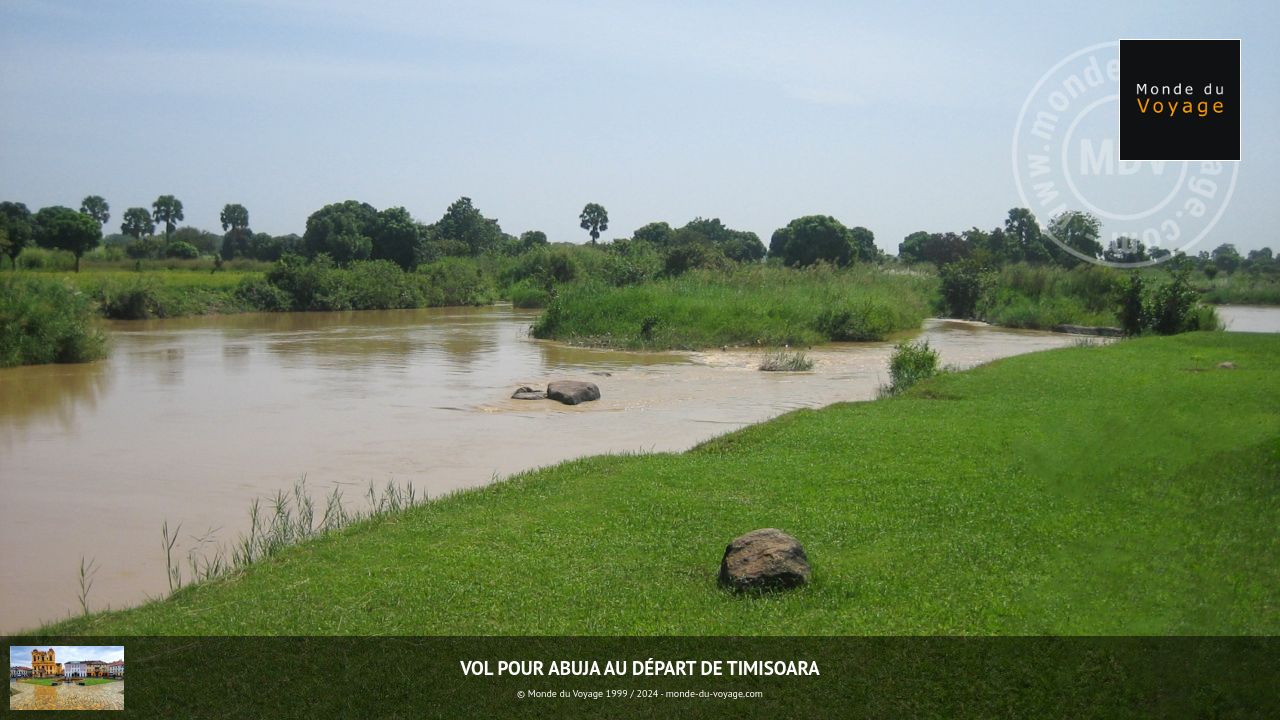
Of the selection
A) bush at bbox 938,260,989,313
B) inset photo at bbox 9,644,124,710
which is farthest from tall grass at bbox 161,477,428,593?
bush at bbox 938,260,989,313

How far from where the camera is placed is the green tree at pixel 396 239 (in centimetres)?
7081

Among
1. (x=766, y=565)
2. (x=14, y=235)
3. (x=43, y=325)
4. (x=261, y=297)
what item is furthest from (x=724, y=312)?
(x=14, y=235)

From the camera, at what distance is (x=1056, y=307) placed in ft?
128

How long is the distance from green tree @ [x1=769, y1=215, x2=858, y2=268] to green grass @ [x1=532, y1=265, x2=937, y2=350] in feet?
95.1

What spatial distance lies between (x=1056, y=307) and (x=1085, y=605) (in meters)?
36.6

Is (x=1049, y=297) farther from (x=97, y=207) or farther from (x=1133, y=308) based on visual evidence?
(x=97, y=207)

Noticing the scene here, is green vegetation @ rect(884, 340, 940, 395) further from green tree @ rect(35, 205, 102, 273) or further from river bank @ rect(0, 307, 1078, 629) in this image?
green tree @ rect(35, 205, 102, 273)

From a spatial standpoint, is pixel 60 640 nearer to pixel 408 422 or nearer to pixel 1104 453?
pixel 1104 453

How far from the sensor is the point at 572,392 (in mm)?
Result: 18578

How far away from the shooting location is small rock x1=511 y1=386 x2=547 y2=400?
749 inches

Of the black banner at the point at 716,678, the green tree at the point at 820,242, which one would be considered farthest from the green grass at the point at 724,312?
the green tree at the point at 820,242

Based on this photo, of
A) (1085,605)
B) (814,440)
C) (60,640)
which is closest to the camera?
(1085,605)

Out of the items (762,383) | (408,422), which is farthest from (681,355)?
(408,422)

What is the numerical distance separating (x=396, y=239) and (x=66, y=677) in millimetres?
68025
